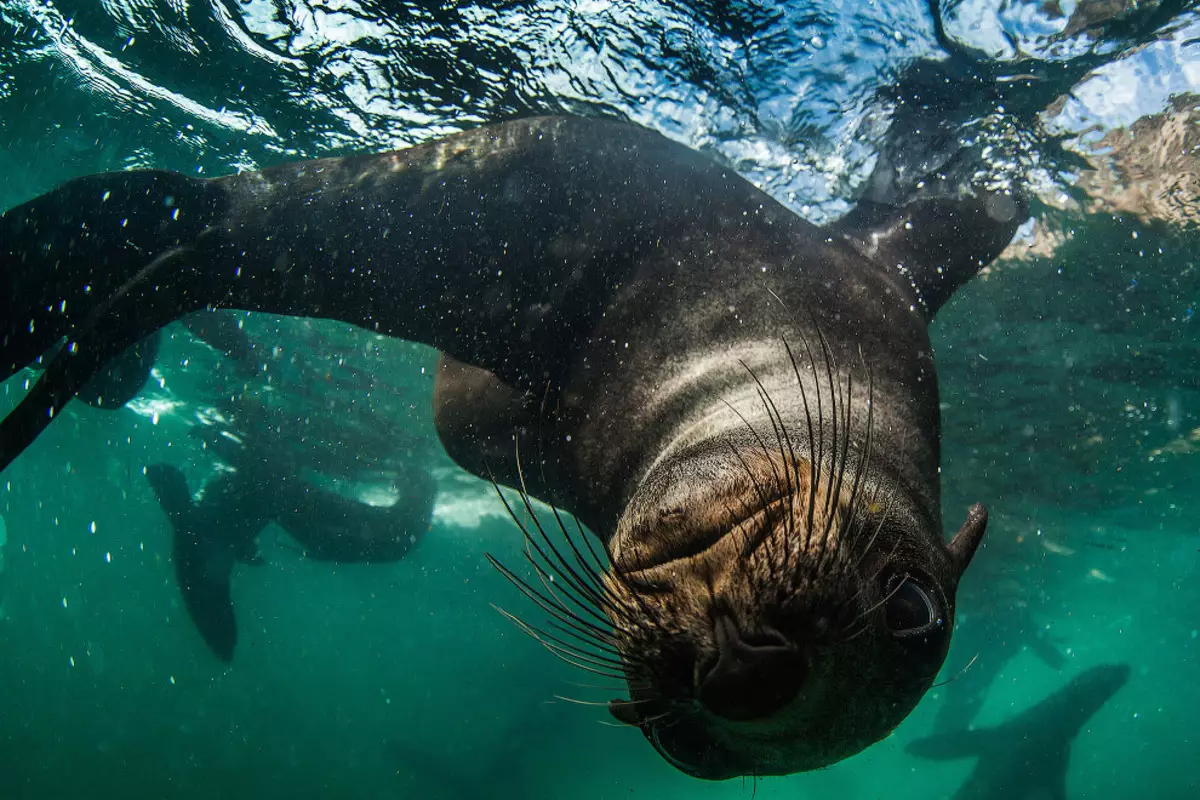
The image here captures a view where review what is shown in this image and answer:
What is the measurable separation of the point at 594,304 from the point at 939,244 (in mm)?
2325

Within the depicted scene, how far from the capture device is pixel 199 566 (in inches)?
610

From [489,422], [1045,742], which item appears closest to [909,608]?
[489,422]

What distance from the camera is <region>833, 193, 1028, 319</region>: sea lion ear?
13.3 feet

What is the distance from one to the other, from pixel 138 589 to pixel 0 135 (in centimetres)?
7360

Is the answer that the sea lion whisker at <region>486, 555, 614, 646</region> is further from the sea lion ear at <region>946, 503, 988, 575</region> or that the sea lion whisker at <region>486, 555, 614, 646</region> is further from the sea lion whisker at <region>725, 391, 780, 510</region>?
the sea lion ear at <region>946, 503, 988, 575</region>

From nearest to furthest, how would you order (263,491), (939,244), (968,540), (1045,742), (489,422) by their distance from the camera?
(968,540) → (489,422) → (939,244) → (1045,742) → (263,491)

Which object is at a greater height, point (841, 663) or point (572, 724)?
point (841, 663)

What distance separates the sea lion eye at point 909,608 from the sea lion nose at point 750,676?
0.39 meters

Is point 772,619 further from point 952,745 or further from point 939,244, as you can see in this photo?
point 952,745

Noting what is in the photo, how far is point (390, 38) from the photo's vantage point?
5996 mm

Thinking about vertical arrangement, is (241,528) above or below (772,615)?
below

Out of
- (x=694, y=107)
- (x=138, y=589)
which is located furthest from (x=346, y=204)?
(x=138, y=589)

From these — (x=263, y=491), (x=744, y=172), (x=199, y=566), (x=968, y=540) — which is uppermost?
(x=968, y=540)

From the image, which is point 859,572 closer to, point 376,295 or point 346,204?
point 376,295
